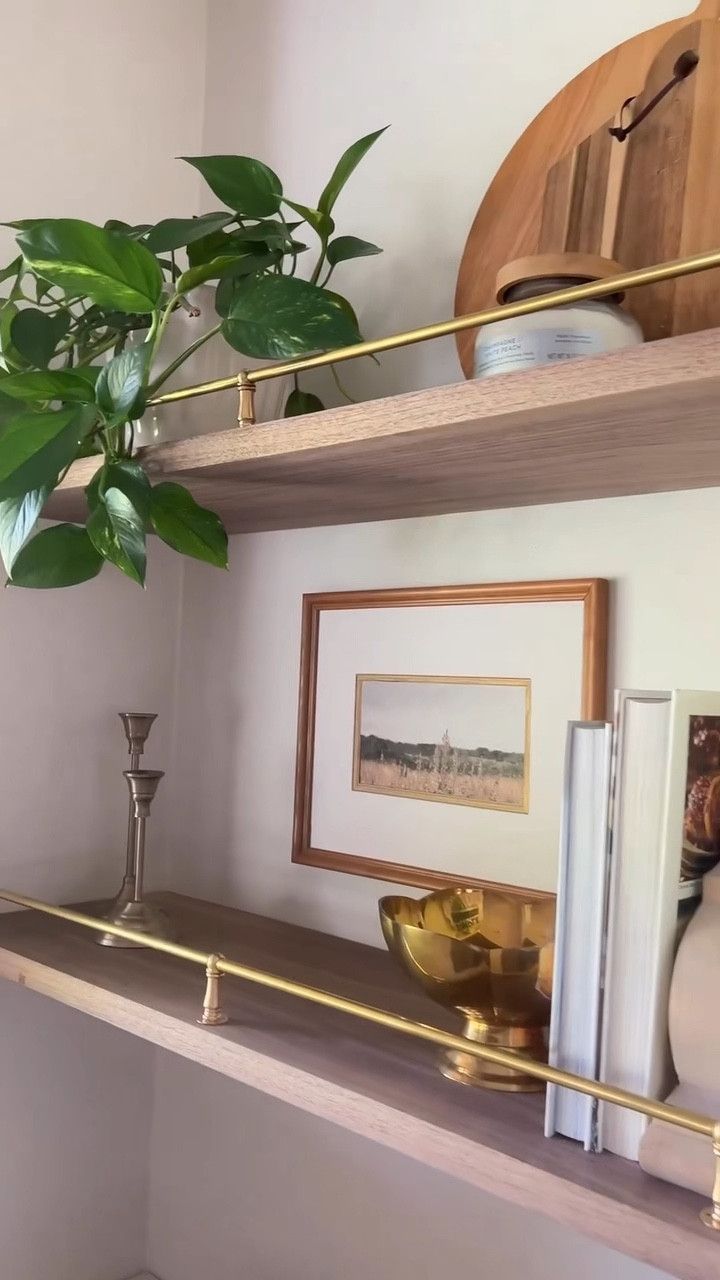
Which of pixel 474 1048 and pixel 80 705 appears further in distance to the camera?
pixel 80 705

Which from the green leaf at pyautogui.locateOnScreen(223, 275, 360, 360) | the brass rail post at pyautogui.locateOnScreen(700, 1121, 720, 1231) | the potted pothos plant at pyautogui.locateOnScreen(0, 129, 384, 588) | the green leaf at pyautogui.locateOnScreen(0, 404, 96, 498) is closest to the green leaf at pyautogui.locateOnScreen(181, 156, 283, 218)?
the potted pothos plant at pyautogui.locateOnScreen(0, 129, 384, 588)

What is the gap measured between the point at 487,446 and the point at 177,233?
0.35 m

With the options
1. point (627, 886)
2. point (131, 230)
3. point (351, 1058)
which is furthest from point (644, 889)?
point (131, 230)

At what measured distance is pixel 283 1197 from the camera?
1.04 meters

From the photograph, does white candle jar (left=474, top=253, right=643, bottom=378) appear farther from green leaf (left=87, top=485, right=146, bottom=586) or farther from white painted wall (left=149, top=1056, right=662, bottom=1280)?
white painted wall (left=149, top=1056, right=662, bottom=1280)

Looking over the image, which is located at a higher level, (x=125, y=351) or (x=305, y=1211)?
(x=125, y=351)

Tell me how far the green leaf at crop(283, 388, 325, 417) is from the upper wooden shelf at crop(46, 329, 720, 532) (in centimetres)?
9

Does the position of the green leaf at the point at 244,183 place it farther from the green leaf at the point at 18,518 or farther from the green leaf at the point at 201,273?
the green leaf at the point at 18,518

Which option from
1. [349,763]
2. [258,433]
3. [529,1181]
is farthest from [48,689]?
[529,1181]

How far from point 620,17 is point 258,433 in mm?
489

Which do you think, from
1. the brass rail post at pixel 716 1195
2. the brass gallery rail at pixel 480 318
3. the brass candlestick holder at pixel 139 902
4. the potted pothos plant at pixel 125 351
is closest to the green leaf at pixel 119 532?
the potted pothos plant at pixel 125 351

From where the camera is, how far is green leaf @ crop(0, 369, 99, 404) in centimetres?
78

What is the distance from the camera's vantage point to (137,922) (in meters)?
0.99

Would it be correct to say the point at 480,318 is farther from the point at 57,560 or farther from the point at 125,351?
the point at 57,560
